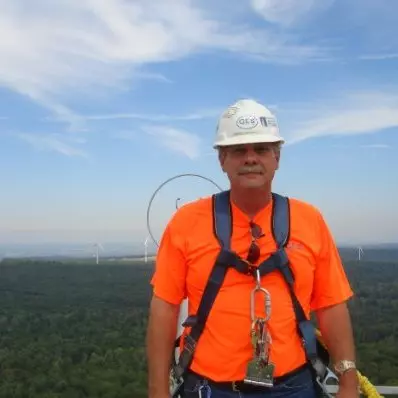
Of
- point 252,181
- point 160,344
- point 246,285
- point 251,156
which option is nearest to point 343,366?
point 246,285

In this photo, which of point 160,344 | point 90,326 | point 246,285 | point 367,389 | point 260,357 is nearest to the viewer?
point 260,357

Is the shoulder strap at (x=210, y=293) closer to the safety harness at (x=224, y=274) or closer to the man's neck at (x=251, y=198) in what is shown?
the safety harness at (x=224, y=274)

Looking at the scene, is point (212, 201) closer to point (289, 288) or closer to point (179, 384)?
point (289, 288)

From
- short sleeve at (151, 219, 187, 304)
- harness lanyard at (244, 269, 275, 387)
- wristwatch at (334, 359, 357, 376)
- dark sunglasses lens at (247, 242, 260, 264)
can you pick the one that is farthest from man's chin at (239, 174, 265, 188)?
wristwatch at (334, 359, 357, 376)

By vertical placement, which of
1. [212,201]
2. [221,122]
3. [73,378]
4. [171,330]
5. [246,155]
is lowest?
[73,378]

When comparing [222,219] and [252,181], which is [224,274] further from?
[252,181]

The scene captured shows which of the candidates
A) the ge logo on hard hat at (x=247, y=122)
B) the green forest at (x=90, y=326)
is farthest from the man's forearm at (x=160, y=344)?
Answer: the green forest at (x=90, y=326)

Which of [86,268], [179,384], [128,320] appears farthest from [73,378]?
[86,268]
